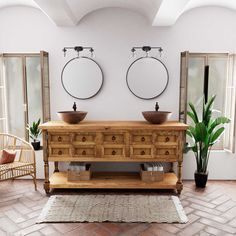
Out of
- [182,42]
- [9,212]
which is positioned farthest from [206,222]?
[182,42]

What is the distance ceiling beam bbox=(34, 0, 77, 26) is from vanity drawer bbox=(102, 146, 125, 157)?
5.95 feet

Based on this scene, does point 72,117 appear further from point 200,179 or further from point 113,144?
point 200,179

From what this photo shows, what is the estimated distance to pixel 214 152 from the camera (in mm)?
3949

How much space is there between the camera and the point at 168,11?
3008mm

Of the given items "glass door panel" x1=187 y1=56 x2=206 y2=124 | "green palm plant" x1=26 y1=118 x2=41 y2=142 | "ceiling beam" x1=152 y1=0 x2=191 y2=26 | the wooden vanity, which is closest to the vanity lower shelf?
the wooden vanity

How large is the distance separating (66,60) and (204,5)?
2.22 metres

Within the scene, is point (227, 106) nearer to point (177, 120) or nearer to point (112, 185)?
point (177, 120)

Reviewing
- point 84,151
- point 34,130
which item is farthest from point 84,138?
point 34,130

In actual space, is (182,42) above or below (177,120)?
above

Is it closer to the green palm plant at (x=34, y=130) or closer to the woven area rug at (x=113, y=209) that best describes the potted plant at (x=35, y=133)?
the green palm plant at (x=34, y=130)

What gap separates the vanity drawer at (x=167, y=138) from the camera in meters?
3.33

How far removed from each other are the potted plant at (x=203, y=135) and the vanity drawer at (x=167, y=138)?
1.25 feet

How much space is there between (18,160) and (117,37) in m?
2.40

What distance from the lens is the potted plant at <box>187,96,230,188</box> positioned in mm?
3502
